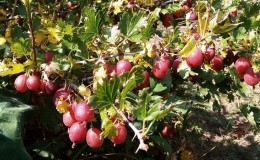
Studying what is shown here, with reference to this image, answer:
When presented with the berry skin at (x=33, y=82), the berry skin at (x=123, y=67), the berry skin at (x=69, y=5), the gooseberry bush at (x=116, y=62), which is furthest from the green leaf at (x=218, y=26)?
the berry skin at (x=69, y=5)

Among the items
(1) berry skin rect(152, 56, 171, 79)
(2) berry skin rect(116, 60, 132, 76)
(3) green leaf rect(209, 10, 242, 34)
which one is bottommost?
(1) berry skin rect(152, 56, 171, 79)

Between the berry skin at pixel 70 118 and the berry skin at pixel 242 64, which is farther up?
Answer: the berry skin at pixel 70 118

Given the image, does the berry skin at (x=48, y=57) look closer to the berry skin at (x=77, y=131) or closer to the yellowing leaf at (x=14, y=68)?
the yellowing leaf at (x=14, y=68)

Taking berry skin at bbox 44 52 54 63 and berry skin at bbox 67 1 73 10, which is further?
berry skin at bbox 67 1 73 10

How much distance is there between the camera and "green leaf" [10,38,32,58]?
123 centimetres

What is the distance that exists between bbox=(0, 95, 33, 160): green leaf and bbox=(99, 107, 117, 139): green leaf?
13.1 inches

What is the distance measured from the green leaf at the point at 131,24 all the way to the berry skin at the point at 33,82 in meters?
0.27

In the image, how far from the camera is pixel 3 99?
1393 mm

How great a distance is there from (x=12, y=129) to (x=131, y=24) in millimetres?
447

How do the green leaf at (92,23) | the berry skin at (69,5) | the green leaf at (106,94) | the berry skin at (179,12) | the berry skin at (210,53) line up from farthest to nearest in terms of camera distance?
1. the berry skin at (69,5)
2. the berry skin at (179,12)
3. the berry skin at (210,53)
4. the green leaf at (92,23)
5. the green leaf at (106,94)

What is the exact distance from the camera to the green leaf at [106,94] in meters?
1.00

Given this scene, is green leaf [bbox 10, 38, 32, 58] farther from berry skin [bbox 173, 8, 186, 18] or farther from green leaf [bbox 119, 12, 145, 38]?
berry skin [bbox 173, 8, 186, 18]

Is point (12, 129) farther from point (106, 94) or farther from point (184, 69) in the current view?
point (184, 69)

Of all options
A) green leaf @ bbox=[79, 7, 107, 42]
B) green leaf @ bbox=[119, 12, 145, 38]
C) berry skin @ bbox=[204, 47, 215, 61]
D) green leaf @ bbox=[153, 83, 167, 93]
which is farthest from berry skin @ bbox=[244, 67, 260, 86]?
green leaf @ bbox=[79, 7, 107, 42]
